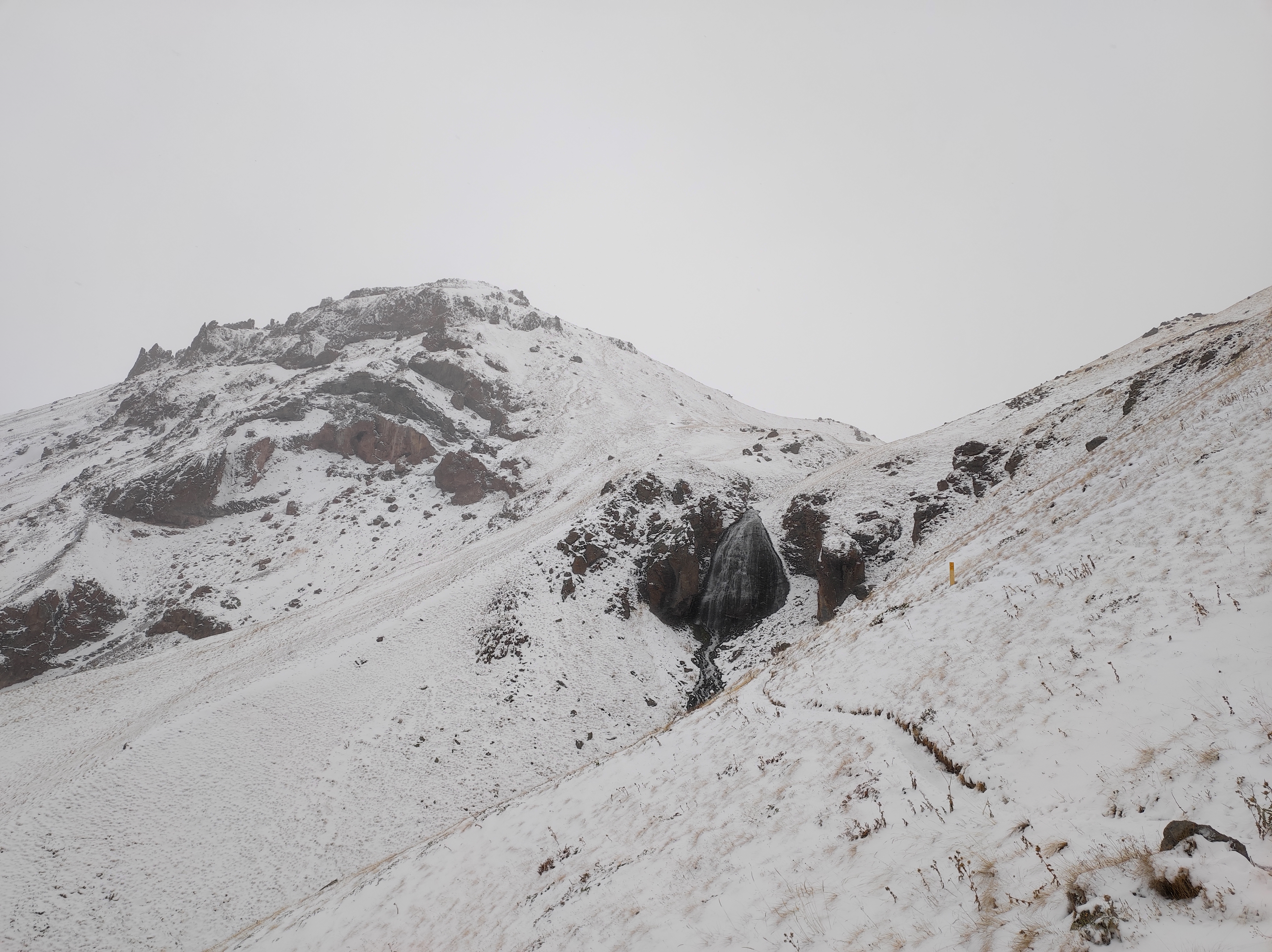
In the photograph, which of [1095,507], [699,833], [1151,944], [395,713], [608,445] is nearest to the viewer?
[1151,944]

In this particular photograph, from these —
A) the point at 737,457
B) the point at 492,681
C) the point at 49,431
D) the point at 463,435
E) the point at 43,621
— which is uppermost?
the point at 49,431

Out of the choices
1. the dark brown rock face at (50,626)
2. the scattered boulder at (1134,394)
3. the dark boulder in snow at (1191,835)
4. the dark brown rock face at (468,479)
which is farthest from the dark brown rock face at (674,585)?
the dark brown rock face at (50,626)

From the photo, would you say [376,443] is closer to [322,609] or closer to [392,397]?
[392,397]

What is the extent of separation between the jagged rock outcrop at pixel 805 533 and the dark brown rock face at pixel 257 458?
5208 centimetres

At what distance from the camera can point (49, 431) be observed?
228 ft

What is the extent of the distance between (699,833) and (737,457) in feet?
116

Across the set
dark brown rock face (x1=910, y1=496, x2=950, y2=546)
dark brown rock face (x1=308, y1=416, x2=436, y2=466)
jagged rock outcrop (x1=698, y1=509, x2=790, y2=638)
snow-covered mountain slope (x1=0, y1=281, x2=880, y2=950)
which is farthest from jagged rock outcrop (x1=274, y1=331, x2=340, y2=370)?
dark brown rock face (x1=910, y1=496, x2=950, y2=546)

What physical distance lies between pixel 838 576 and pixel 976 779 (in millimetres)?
19034

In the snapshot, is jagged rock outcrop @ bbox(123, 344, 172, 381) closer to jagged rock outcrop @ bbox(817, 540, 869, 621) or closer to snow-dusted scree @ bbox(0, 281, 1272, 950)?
snow-dusted scree @ bbox(0, 281, 1272, 950)

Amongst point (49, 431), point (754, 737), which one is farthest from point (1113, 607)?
point (49, 431)

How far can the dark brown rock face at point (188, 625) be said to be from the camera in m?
35.8

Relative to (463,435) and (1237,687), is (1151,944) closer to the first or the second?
(1237,687)

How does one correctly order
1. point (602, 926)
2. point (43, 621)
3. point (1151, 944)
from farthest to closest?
point (43, 621) → point (602, 926) → point (1151, 944)

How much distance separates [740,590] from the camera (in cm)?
2767
